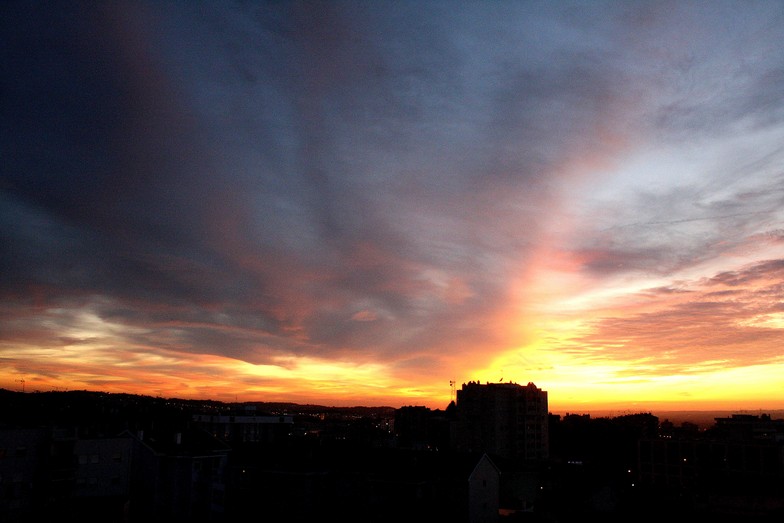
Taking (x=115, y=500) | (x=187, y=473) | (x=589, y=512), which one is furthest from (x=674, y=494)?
(x=115, y=500)

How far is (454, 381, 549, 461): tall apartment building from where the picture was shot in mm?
108625

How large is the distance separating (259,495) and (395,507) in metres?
11.2

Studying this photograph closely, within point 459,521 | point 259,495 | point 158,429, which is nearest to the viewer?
point 459,521

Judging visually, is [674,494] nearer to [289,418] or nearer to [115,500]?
[115,500]

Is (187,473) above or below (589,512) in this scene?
above

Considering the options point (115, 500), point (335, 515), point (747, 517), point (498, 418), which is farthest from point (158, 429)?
point (498, 418)

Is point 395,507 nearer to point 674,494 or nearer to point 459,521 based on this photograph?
point 459,521

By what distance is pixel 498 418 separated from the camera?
356 ft

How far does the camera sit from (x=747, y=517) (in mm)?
50656

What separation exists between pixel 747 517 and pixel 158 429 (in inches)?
2006

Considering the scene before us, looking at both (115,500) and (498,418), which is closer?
(115,500)

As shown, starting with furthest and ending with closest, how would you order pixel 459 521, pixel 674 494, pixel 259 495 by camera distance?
1. pixel 674 494
2. pixel 259 495
3. pixel 459 521

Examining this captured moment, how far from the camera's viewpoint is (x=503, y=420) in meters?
109

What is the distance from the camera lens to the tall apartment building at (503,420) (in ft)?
356
